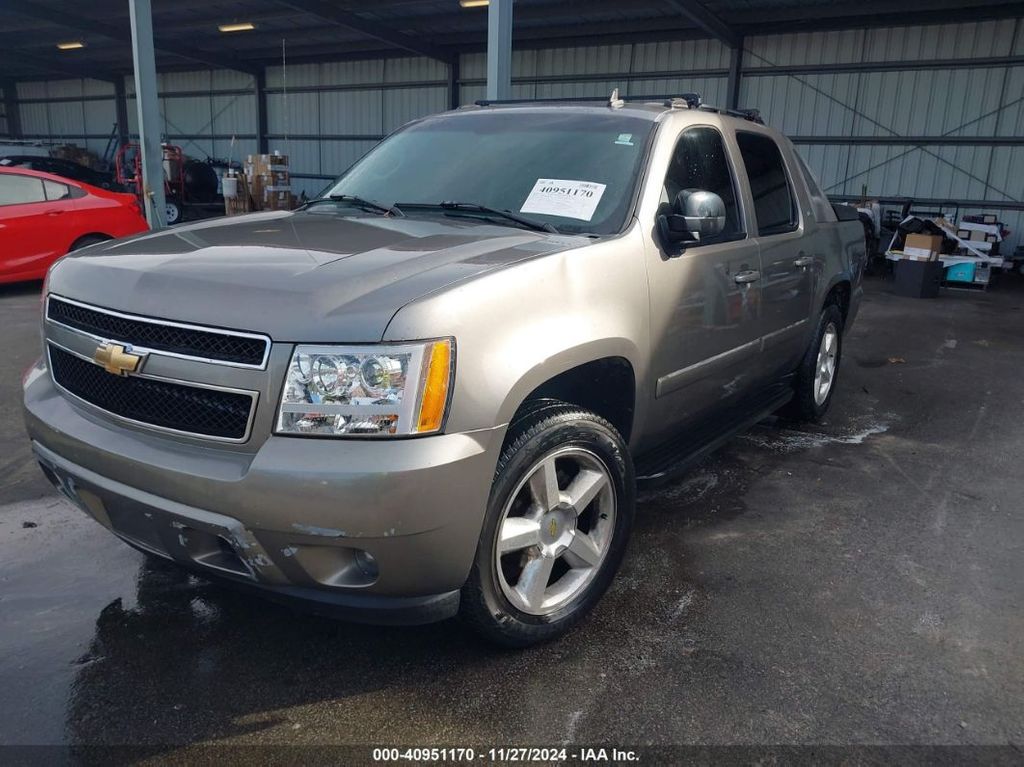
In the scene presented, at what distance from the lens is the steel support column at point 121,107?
2706cm

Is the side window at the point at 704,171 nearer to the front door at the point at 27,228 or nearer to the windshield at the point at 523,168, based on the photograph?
the windshield at the point at 523,168

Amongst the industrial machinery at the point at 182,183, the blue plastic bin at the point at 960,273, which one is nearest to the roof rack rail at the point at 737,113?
the blue plastic bin at the point at 960,273

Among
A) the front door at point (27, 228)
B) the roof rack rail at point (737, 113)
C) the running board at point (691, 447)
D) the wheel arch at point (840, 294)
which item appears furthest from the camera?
the front door at point (27, 228)

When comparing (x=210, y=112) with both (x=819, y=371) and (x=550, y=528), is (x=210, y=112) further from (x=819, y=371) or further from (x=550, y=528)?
(x=550, y=528)

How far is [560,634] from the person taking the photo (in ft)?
8.87

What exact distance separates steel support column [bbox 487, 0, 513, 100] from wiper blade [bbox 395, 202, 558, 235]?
6123 mm

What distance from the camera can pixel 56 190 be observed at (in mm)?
9672

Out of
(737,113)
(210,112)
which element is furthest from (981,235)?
(210,112)

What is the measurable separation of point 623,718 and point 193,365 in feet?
5.18

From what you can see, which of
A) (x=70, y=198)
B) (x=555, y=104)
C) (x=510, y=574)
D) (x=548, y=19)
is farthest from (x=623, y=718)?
(x=548, y=19)

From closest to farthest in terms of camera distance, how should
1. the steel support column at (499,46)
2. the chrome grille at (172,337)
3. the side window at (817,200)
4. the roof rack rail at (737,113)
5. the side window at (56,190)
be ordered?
the chrome grille at (172,337)
the roof rack rail at (737,113)
the side window at (817,200)
the steel support column at (499,46)
the side window at (56,190)

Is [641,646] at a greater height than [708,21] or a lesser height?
lesser

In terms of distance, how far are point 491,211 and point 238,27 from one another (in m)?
19.3

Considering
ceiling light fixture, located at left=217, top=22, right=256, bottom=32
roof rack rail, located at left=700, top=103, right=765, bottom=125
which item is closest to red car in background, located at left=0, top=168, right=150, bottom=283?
roof rack rail, located at left=700, top=103, right=765, bottom=125
